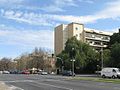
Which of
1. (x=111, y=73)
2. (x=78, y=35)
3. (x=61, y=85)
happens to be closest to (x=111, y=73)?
(x=111, y=73)

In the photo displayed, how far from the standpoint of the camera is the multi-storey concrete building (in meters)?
157

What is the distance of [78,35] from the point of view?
6181 inches

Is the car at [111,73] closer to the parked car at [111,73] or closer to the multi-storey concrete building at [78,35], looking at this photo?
the parked car at [111,73]

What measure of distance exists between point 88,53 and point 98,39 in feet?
151

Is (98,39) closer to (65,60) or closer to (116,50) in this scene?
(65,60)

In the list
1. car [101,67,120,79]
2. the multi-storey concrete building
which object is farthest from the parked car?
the multi-storey concrete building

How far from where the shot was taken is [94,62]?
119 m

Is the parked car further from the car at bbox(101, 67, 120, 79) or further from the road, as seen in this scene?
the road

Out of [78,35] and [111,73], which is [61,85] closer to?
[111,73]

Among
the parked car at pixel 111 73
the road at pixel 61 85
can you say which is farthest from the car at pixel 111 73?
the road at pixel 61 85

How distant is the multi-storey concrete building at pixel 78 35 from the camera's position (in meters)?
157

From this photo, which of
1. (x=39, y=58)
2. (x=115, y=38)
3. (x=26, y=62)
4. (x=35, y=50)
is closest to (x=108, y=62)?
(x=115, y=38)

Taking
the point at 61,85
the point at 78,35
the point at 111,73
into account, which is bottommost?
the point at 61,85

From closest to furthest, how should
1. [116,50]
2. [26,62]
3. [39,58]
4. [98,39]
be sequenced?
[116,50] < [39,58] < [98,39] < [26,62]
